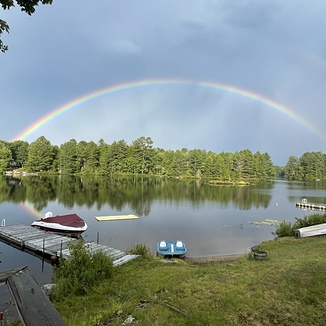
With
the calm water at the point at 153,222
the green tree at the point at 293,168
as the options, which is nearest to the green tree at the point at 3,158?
the calm water at the point at 153,222

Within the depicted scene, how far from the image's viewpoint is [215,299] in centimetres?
521

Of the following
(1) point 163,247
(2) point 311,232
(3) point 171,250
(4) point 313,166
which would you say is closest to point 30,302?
(3) point 171,250

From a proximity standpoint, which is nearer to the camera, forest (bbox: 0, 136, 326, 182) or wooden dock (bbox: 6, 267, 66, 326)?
wooden dock (bbox: 6, 267, 66, 326)

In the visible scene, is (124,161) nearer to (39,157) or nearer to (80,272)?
(39,157)

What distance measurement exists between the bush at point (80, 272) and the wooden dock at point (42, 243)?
2.01 m

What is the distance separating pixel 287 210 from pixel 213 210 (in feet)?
31.5

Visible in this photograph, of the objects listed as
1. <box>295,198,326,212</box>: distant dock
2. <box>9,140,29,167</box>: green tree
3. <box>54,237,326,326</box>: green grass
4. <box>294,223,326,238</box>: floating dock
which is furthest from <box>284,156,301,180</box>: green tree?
<box>54,237,326,326</box>: green grass

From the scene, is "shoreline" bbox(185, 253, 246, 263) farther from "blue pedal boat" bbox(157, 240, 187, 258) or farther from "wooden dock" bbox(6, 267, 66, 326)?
"wooden dock" bbox(6, 267, 66, 326)

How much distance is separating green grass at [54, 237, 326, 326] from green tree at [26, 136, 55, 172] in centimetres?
8070

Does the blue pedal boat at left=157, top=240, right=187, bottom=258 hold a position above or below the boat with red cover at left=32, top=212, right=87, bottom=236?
below

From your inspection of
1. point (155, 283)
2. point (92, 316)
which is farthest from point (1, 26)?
point (155, 283)

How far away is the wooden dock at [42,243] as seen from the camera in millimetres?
11406

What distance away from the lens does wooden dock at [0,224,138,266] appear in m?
11.4

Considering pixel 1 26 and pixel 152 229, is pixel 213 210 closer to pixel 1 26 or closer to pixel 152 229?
pixel 152 229
